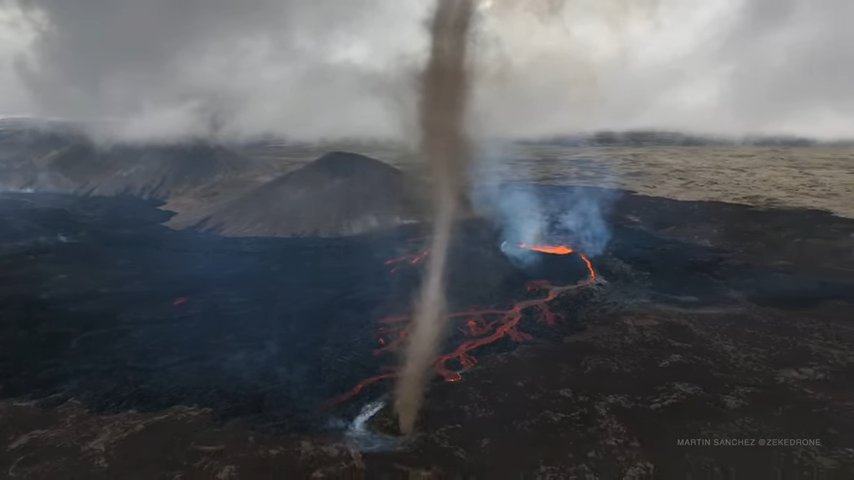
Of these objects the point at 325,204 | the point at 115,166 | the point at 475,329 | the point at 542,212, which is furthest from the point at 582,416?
the point at 115,166

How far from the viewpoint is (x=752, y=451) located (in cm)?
3384

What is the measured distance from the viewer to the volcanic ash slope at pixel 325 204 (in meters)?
109

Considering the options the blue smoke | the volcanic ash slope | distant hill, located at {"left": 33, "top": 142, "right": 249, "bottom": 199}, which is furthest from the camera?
distant hill, located at {"left": 33, "top": 142, "right": 249, "bottom": 199}

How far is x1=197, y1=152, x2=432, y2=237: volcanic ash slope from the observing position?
109 m

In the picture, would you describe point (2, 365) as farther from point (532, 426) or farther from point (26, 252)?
point (26, 252)

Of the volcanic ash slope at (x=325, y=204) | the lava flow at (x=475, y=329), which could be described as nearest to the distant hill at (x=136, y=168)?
the volcanic ash slope at (x=325, y=204)

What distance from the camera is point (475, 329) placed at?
5491 cm

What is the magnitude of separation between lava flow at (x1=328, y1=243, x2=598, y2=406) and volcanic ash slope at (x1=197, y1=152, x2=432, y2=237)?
48628 millimetres

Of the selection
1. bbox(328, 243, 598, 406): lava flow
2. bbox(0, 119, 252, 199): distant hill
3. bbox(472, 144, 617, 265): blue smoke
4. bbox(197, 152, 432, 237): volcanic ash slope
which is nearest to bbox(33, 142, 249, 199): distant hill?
bbox(0, 119, 252, 199): distant hill

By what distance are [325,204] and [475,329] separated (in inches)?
2605

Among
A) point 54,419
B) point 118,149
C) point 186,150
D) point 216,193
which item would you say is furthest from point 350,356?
point 118,149

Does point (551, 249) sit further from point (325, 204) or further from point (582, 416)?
point (582, 416)

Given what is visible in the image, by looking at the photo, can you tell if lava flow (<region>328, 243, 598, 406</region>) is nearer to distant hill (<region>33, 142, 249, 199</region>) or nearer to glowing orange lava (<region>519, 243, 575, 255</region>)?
glowing orange lava (<region>519, 243, 575, 255</region>)

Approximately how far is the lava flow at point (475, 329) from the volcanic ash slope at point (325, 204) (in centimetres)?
4863
